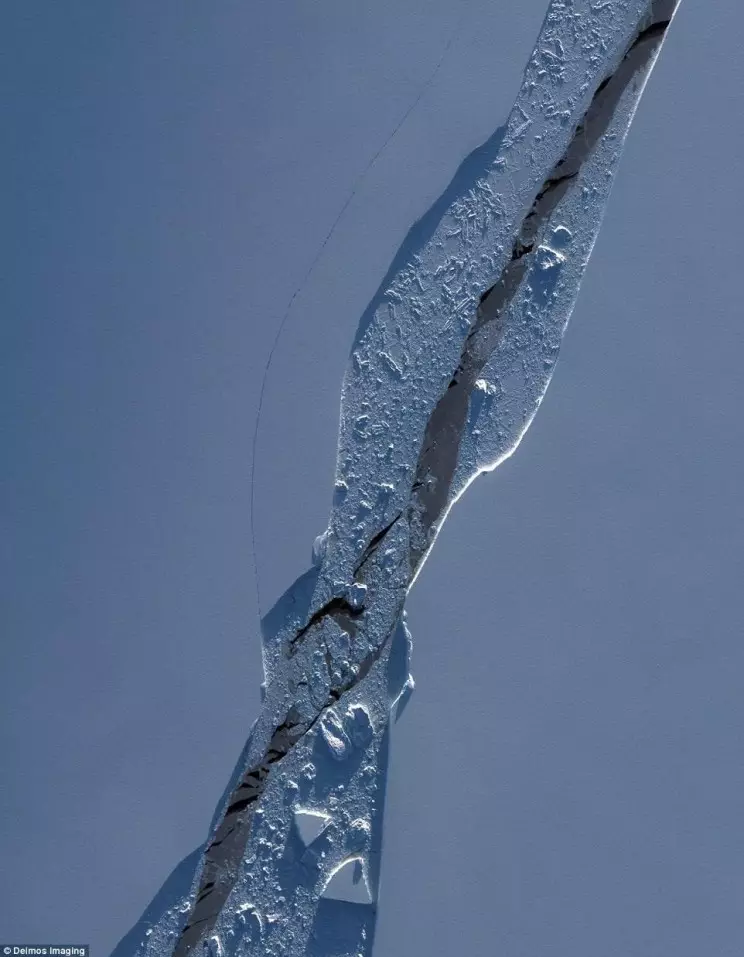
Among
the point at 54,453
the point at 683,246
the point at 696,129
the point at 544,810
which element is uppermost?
the point at 696,129

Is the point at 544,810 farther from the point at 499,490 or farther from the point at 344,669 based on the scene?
the point at 499,490

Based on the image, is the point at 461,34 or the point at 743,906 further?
the point at 461,34

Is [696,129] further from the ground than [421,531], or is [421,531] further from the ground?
[696,129]

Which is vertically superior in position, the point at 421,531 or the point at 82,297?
the point at 82,297

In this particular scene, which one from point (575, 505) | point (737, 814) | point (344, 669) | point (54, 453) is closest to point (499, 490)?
point (575, 505)

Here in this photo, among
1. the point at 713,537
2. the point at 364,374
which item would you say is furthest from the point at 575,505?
the point at 364,374

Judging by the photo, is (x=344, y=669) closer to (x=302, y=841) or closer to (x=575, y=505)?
(x=302, y=841)
